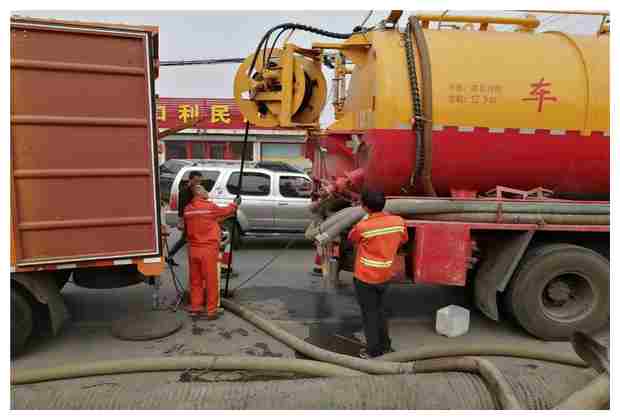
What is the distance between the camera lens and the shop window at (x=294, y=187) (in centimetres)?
884

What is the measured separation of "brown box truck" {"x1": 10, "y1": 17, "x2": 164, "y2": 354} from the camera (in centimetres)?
371

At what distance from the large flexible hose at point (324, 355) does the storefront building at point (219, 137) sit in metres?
19.9

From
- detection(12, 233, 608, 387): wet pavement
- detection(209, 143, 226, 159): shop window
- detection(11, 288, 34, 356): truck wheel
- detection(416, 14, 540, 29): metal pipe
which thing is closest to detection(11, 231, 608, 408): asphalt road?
detection(12, 233, 608, 387): wet pavement

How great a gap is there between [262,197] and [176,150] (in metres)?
18.3

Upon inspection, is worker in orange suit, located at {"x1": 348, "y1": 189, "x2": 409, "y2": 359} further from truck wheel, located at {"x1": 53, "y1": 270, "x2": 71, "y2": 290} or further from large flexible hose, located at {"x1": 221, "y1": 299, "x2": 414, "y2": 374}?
truck wheel, located at {"x1": 53, "y1": 270, "x2": 71, "y2": 290}

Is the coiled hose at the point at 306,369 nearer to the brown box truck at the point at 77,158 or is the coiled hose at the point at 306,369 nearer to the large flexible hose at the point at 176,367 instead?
the large flexible hose at the point at 176,367

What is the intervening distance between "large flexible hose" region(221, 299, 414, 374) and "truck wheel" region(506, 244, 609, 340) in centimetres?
181

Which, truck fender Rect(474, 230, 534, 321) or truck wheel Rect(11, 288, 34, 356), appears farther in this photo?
truck fender Rect(474, 230, 534, 321)

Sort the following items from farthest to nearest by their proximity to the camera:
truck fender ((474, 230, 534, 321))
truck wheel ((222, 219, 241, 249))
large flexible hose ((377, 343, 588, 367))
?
truck wheel ((222, 219, 241, 249)) → truck fender ((474, 230, 534, 321)) → large flexible hose ((377, 343, 588, 367))

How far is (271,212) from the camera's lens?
28.6ft

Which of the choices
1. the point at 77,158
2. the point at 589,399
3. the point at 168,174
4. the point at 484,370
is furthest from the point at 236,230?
the point at 168,174

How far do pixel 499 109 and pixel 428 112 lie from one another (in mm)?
729

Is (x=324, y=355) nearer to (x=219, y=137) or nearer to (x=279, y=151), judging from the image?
(x=219, y=137)

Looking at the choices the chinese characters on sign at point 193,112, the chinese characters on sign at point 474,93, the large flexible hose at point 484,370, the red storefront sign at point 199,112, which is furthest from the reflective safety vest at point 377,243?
the chinese characters on sign at point 193,112
